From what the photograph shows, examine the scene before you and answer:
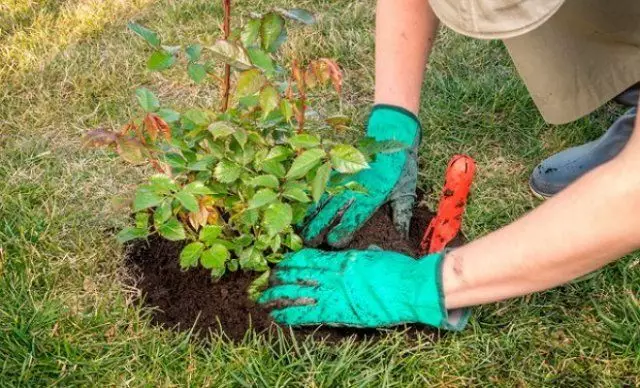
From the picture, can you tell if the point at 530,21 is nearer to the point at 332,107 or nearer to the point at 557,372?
the point at 557,372

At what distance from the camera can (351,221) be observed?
1.95 metres

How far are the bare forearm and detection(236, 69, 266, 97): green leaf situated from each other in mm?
670

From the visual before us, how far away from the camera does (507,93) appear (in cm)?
261

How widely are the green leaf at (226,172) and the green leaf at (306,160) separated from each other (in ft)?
0.47

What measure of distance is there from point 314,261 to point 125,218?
713mm

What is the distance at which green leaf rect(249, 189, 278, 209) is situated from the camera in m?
1.61

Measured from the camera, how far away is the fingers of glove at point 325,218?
193 centimetres

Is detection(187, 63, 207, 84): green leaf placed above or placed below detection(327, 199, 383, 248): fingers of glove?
above

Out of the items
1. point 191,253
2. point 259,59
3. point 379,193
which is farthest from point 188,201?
point 379,193

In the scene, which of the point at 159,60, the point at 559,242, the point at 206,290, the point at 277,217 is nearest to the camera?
the point at 559,242

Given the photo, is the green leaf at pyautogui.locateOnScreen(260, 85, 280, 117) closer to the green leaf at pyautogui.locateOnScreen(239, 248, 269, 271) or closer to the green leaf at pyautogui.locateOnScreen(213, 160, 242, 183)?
the green leaf at pyautogui.locateOnScreen(213, 160, 242, 183)

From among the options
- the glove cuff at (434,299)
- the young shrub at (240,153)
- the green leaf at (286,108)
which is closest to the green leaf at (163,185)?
the young shrub at (240,153)

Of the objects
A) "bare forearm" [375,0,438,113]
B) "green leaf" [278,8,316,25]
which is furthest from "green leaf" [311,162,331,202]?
"bare forearm" [375,0,438,113]

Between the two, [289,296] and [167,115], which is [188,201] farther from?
[289,296]
